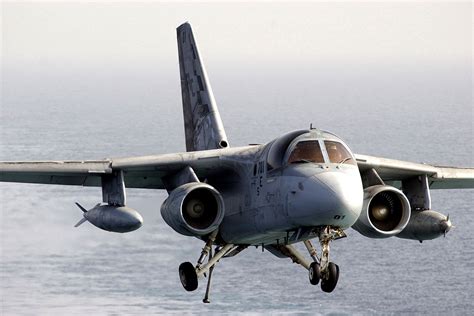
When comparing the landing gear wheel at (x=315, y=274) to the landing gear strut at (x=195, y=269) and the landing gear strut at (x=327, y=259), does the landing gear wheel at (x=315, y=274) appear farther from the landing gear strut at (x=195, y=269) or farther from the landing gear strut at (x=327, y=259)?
the landing gear strut at (x=195, y=269)

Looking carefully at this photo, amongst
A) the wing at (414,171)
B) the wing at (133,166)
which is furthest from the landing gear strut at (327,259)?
the wing at (133,166)

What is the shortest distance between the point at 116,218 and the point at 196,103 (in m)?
8.17

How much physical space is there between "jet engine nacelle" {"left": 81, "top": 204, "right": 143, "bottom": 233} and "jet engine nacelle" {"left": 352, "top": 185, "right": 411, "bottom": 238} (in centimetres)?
561

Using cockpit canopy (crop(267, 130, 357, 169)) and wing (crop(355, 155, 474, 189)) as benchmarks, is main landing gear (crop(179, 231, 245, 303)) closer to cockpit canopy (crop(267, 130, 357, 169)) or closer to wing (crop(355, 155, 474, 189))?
cockpit canopy (crop(267, 130, 357, 169))

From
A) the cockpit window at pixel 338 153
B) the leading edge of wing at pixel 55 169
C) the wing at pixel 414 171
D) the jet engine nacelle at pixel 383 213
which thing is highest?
the cockpit window at pixel 338 153

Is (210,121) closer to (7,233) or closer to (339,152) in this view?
(339,152)

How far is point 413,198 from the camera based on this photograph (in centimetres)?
3384

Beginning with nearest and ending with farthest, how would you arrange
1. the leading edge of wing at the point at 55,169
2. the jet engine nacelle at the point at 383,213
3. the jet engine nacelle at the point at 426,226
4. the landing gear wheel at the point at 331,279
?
the landing gear wheel at the point at 331,279, the jet engine nacelle at the point at 383,213, the leading edge of wing at the point at 55,169, the jet engine nacelle at the point at 426,226

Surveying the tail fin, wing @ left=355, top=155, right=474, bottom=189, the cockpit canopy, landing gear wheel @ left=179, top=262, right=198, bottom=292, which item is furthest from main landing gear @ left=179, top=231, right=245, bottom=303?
the tail fin

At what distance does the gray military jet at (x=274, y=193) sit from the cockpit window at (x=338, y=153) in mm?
23

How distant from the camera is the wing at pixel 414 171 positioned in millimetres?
32281

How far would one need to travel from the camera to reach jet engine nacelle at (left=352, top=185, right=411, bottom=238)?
102 feet

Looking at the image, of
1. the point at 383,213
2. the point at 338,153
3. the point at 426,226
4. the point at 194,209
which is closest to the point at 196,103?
the point at 194,209

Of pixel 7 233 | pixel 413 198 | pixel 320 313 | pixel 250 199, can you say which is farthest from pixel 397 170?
pixel 320 313
